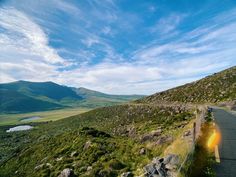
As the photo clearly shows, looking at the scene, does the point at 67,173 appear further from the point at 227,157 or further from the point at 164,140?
the point at 227,157

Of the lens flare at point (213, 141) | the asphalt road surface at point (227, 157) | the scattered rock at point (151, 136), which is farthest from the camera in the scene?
the scattered rock at point (151, 136)

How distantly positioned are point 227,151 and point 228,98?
45.1 m

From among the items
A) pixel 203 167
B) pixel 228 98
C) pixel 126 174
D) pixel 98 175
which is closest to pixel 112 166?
pixel 98 175

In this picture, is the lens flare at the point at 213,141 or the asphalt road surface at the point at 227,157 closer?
the asphalt road surface at the point at 227,157

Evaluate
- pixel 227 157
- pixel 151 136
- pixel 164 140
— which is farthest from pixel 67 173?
pixel 227 157

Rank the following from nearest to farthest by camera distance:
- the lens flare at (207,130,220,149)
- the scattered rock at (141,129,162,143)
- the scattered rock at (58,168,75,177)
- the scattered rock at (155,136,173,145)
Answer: the lens flare at (207,130,220,149)
the scattered rock at (58,168,75,177)
the scattered rock at (155,136,173,145)
the scattered rock at (141,129,162,143)

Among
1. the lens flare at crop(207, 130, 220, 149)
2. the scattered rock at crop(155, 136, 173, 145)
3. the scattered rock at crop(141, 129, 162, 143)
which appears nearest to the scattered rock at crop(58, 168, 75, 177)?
the scattered rock at crop(155, 136, 173, 145)

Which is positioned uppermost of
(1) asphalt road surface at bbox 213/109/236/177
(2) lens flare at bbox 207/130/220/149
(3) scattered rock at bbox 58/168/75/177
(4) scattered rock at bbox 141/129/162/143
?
(2) lens flare at bbox 207/130/220/149

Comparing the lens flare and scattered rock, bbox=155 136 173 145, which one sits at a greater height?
the lens flare

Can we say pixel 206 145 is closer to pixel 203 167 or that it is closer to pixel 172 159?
pixel 172 159

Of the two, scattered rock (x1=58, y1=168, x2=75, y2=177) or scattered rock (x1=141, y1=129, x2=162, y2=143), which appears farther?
scattered rock (x1=141, y1=129, x2=162, y2=143)

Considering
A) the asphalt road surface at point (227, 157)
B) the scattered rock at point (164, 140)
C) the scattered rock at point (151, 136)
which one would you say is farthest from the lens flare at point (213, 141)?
the scattered rock at point (151, 136)

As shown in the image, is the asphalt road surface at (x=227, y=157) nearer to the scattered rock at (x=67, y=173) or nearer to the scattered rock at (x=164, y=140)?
the scattered rock at (x=164, y=140)

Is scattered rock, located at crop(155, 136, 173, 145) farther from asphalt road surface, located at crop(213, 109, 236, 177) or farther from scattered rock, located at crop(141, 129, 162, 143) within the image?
asphalt road surface, located at crop(213, 109, 236, 177)
